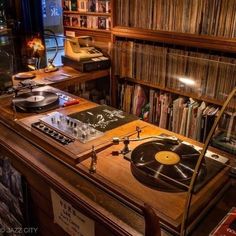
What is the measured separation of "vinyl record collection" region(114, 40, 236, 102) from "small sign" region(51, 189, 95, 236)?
130 cm

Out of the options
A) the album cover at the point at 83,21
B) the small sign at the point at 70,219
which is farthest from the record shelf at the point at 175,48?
the small sign at the point at 70,219

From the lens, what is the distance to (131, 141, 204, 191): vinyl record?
1071mm

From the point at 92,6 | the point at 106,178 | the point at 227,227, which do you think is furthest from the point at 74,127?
the point at 92,6

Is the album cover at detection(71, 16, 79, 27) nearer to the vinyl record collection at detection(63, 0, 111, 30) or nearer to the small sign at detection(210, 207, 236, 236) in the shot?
the vinyl record collection at detection(63, 0, 111, 30)

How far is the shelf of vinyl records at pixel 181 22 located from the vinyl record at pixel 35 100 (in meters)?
0.94

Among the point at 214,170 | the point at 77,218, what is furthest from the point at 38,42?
Answer: the point at 214,170

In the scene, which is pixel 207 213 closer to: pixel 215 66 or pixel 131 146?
pixel 131 146

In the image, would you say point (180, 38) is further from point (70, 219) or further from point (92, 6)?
point (70, 219)

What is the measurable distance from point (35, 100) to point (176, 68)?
1.08 metres

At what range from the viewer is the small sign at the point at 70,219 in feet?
3.91

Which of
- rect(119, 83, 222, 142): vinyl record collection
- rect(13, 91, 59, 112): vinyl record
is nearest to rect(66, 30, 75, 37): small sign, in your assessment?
rect(119, 83, 222, 142): vinyl record collection

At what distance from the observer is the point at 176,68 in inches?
88.3

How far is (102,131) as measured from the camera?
4.91 ft

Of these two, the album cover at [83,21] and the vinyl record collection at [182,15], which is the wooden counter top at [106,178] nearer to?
the vinyl record collection at [182,15]
